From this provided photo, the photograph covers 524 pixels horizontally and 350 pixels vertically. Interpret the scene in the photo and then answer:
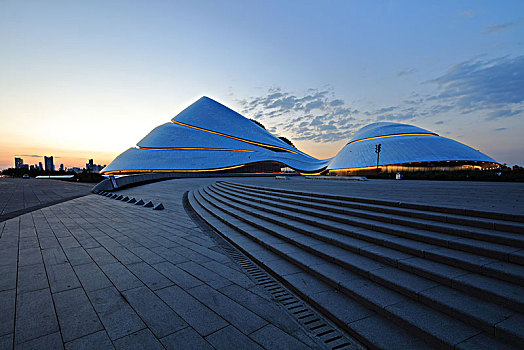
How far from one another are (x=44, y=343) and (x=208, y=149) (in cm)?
5348

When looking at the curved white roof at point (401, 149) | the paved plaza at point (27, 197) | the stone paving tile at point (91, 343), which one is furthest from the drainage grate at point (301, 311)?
the curved white roof at point (401, 149)

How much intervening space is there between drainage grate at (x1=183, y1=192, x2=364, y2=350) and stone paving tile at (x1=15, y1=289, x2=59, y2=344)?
8.10 ft

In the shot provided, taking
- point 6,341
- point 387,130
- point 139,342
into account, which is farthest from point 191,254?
point 387,130

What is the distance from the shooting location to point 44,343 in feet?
7.79

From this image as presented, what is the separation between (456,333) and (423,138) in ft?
165

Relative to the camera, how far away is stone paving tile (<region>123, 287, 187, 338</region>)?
8.64ft

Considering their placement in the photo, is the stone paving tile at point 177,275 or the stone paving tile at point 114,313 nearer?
the stone paving tile at point 114,313

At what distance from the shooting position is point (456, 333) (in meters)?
2.31

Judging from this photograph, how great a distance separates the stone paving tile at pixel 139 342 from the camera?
2354 millimetres

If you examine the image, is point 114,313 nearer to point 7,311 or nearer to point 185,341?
point 185,341

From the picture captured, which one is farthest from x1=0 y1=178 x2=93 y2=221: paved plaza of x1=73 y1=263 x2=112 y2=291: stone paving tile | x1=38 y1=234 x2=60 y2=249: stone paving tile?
x1=73 y1=263 x2=112 y2=291: stone paving tile

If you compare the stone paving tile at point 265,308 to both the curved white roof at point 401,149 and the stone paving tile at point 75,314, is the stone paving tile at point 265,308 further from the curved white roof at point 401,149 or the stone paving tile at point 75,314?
the curved white roof at point 401,149

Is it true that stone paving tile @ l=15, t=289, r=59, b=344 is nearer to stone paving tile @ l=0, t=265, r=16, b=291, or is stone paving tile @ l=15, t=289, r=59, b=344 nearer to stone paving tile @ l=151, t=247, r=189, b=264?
stone paving tile @ l=0, t=265, r=16, b=291

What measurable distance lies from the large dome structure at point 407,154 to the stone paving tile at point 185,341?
4366 cm
